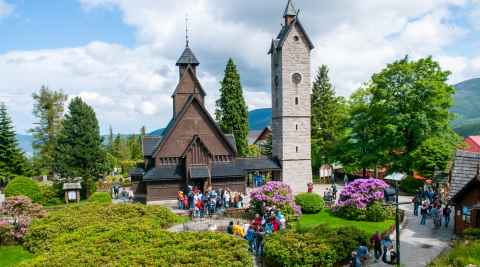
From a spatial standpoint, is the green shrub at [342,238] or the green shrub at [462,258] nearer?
the green shrub at [462,258]

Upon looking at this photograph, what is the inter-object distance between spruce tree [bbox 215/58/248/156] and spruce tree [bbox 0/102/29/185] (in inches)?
961

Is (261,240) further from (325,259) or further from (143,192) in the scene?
(143,192)

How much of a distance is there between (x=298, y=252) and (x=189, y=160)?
17.8m

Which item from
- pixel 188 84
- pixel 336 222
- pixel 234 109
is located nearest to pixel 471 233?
pixel 336 222

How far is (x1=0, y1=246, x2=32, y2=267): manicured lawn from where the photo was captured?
1803cm

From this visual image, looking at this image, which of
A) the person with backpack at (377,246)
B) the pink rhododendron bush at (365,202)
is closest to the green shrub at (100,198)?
the pink rhododendron bush at (365,202)

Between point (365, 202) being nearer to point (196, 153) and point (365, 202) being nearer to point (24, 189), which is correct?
point (196, 153)

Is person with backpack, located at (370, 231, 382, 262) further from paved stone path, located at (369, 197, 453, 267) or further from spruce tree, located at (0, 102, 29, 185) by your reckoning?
spruce tree, located at (0, 102, 29, 185)

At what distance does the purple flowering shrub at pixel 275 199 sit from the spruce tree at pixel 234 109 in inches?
839

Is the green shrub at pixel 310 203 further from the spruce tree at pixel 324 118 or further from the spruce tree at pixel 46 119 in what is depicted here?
the spruce tree at pixel 46 119

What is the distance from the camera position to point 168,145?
107ft

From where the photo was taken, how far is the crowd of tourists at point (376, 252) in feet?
51.1

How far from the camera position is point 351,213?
2550cm

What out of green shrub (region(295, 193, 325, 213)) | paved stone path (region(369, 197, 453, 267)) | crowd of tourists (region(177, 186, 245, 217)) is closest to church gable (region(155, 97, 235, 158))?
crowd of tourists (region(177, 186, 245, 217))
